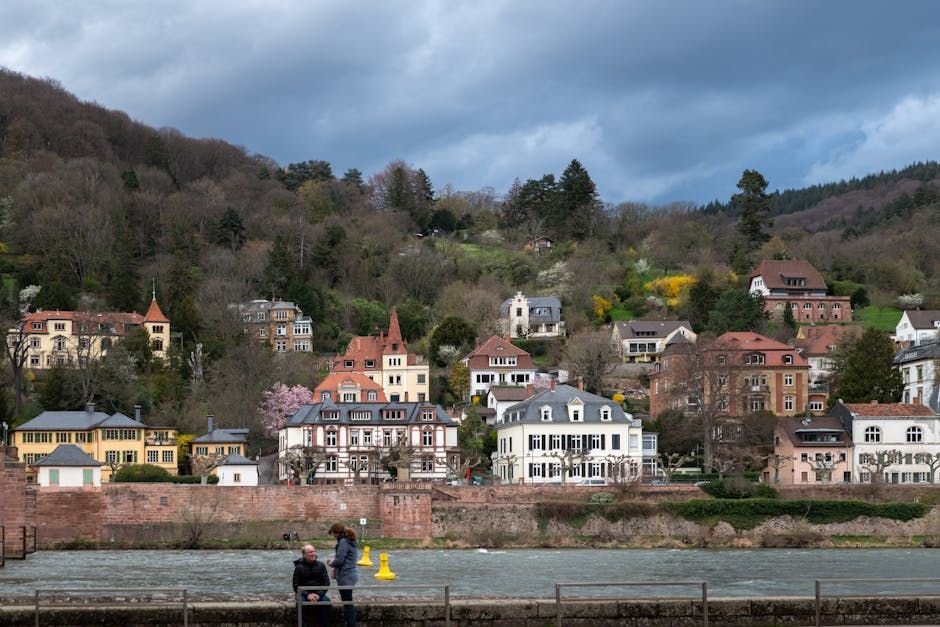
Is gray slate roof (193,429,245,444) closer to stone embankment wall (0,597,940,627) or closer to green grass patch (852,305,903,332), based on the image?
green grass patch (852,305,903,332)

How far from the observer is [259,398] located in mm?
92000

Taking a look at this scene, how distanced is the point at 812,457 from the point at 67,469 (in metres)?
38.2

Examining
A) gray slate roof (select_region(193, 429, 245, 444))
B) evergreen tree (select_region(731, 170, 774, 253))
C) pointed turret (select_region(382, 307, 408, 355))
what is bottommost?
gray slate roof (select_region(193, 429, 245, 444))

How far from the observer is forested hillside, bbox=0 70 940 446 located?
100m

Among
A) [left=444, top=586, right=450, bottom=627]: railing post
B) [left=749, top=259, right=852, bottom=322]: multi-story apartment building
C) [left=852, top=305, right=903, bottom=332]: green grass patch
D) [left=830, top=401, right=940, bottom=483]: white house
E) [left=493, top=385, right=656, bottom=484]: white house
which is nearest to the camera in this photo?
[left=444, top=586, right=450, bottom=627]: railing post

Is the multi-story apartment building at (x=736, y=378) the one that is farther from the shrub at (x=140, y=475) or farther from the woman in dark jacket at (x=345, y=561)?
the woman in dark jacket at (x=345, y=561)

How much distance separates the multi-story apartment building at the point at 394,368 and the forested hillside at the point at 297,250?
1860mm

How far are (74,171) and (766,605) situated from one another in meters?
115

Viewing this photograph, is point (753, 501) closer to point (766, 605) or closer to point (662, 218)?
point (766, 605)

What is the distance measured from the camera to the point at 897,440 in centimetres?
8056

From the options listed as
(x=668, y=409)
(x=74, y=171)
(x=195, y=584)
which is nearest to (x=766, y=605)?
(x=195, y=584)

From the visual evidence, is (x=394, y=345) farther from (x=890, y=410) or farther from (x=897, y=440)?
(x=897, y=440)

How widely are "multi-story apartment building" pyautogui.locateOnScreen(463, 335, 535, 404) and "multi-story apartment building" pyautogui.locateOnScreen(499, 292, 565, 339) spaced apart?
13.5 meters

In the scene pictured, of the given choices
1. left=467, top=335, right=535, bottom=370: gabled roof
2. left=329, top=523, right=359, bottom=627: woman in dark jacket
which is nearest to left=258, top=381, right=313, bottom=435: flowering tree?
left=467, top=335, right=535, bottom=370: gabled roof
